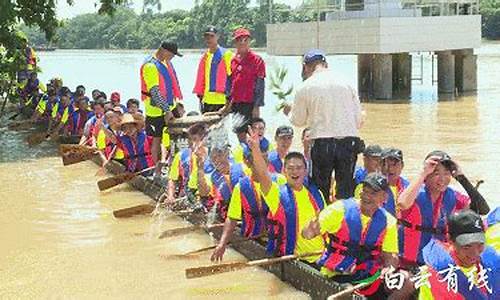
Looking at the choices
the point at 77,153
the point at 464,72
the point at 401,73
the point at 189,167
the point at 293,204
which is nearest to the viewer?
the point at 293,204

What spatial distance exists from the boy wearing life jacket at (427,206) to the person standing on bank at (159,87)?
4.26 meters

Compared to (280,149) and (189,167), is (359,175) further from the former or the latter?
(189,167)

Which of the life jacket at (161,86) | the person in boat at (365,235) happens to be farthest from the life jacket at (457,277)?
the life jacket at (161,86)

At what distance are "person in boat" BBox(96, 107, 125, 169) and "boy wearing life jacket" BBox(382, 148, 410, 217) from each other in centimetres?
540

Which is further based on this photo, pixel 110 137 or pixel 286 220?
pixel 110 137

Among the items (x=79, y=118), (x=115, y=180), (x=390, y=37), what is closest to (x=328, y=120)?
(x=115, y=180)

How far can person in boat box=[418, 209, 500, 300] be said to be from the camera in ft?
11.8

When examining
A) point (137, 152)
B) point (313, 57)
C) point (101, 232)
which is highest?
point (313, 57)

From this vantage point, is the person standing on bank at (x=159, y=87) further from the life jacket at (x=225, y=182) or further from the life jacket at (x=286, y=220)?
the life jacket at (x=286, y=220)

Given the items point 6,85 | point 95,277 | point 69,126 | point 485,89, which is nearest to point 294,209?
point 95,277

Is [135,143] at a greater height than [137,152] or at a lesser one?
greater

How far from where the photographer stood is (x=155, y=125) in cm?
924

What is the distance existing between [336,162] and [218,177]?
5.03 feet

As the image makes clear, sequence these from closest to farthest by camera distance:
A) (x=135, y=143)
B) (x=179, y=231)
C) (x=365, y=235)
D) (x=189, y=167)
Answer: (x=365, y=235) → (x=179, y=231) → (x=189, y=167) → (x=135, y=143)
